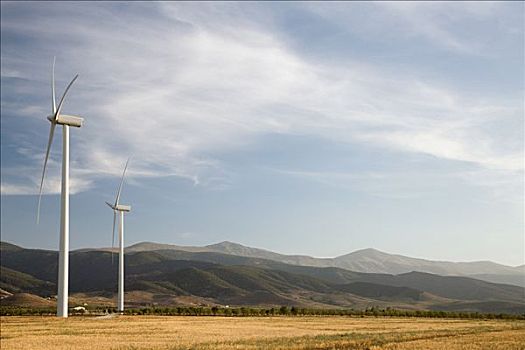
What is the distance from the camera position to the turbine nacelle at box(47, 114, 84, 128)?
290 ft

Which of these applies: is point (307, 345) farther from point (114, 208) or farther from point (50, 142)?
point (114, 208)

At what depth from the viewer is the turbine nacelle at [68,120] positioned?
88.4m

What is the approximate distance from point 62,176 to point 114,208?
153ft

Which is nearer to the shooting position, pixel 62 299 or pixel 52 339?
pixel 52 339

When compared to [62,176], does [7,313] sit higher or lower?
lower

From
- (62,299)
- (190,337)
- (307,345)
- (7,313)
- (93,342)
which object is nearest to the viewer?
(307,345)

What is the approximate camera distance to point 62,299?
8462cm

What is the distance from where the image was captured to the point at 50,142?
84688 mm

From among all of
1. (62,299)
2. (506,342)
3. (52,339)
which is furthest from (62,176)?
(506,342)

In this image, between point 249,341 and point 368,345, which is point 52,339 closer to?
point 249,341

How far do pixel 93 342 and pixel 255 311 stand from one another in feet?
276

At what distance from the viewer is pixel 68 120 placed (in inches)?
3521

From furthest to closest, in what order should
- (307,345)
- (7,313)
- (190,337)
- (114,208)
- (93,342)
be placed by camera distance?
(114,208) < (7,313) < (190,337) < (93,342) < (307,345)

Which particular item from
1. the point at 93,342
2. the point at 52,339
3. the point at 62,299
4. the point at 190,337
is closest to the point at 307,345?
the point at 190,337
